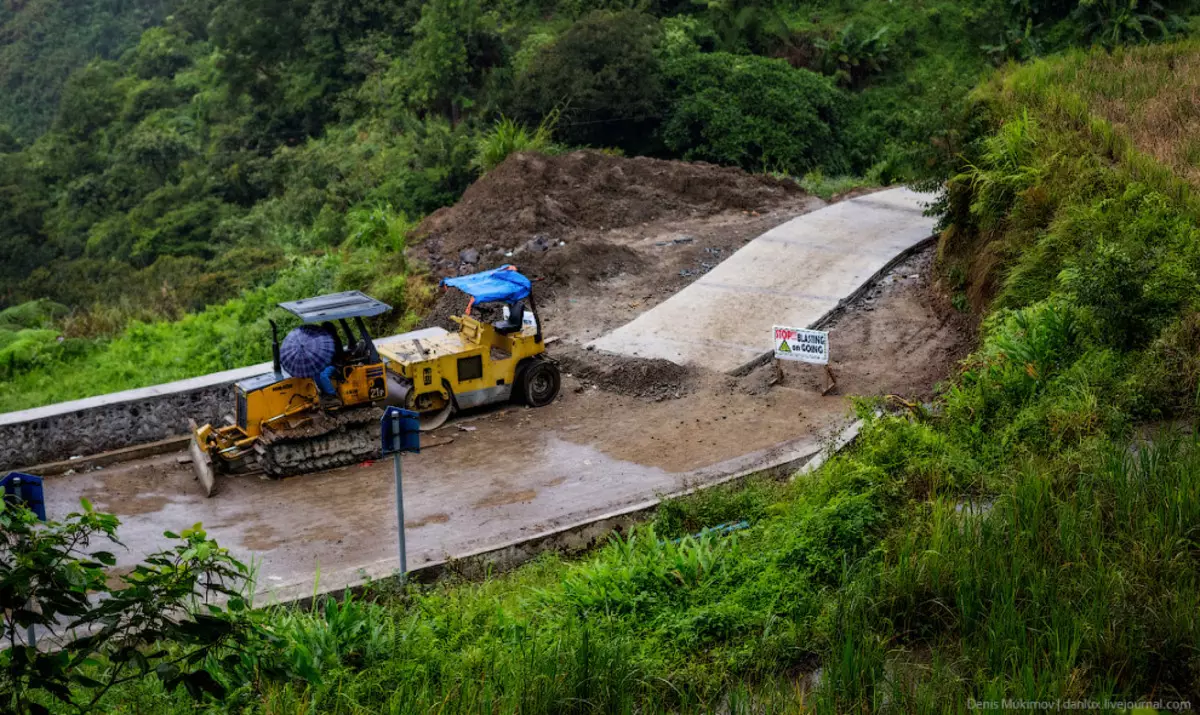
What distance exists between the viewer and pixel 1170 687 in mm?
6035

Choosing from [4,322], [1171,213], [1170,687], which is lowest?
[4,322]

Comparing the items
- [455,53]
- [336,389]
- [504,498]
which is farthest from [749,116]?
[504,498]

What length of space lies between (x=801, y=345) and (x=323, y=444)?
229 inches

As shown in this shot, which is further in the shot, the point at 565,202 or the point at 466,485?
the point at 565,202

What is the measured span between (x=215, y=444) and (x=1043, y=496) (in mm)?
8648

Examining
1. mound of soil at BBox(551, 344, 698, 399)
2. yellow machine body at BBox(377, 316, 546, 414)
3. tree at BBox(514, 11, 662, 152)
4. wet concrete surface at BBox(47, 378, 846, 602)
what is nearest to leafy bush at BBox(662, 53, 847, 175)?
tree at BBox(514, 11, 662, 152)

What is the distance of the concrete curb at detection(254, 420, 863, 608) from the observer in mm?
9406

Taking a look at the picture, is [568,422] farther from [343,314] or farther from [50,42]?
[50,42]

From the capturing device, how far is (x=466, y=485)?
12641mm

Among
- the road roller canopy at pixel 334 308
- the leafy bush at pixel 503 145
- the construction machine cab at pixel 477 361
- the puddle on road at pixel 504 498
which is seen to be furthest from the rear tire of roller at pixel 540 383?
the leafy bush at pixel 503 145

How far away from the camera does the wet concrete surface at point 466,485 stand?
11164 millimetres

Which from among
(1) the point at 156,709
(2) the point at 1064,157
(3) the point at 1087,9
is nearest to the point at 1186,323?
(2) the point at 1064,157

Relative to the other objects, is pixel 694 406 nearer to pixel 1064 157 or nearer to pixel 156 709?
pixel 1064 157

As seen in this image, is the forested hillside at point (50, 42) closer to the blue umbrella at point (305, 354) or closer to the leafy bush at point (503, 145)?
the leafy bush at point (503, 145)
